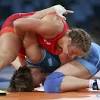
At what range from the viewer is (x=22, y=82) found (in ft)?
9.43

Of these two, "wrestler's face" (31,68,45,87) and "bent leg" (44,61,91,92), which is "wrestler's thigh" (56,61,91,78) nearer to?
"bent leg" (44,61,91,92)

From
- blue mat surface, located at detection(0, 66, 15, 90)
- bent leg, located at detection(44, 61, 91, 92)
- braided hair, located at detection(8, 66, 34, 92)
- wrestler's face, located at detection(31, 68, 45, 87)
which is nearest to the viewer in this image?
bent leg, located at detection(44, 61, 91, 92)

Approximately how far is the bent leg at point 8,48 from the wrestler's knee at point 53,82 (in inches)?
12.0

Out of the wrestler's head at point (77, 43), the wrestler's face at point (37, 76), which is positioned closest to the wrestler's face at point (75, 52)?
the wrestler's head at point (77, 43)

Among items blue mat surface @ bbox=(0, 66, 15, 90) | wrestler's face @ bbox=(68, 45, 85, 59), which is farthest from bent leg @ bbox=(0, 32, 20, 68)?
wrestler's face @ bbox=(68, 45, 85, 59)

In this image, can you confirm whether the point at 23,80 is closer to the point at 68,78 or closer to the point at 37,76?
the point at 37,76

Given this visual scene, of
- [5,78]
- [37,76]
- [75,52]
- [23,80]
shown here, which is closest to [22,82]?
[23,80]

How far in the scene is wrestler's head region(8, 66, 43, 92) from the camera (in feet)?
9.42

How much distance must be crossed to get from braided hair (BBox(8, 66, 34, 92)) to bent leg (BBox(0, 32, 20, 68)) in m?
0.13

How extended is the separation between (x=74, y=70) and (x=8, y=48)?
493 mm

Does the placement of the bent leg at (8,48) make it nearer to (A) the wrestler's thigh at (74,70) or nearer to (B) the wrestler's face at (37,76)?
(B) the wrestler's face at (37,76)

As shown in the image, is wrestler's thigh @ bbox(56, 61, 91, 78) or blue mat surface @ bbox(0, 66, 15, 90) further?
blue mat surface @ bbox(0, 66, 15, 90)

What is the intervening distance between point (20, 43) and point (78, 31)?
0.44 meters

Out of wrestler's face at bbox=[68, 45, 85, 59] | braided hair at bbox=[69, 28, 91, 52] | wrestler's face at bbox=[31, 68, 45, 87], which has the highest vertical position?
braided hair at bbox=[69, 28, 91, 52]
